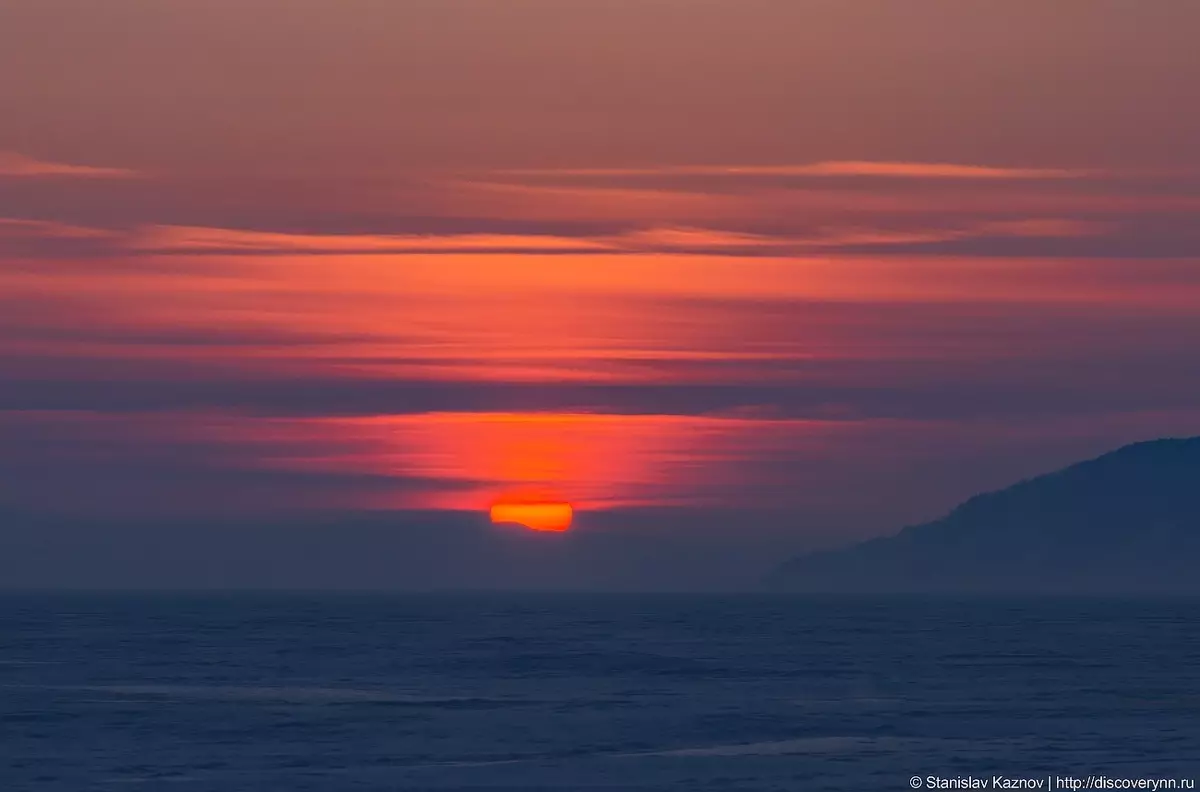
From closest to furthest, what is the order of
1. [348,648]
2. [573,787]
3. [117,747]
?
[573,787], [117,747], [348,648]

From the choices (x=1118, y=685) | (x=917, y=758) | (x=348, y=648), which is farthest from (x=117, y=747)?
(x=348, y=648)

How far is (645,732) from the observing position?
8500 cm

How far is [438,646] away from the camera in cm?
16025

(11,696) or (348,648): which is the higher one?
(348,648)

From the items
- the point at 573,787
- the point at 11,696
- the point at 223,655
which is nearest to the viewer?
the point at 573,787

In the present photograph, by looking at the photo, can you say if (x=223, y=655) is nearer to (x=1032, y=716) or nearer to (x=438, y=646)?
(x=438, y=646)

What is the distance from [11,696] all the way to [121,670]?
23392 millimetres

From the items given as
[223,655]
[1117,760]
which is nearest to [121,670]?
[223,655]

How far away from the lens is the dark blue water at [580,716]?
235 feet

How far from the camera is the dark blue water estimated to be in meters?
71.5

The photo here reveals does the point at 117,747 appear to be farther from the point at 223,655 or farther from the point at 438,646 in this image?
the point at 438,646

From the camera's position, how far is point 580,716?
92.3 metres

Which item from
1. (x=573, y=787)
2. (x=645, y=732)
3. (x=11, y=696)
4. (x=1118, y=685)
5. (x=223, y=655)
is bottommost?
(x=573, y=787)

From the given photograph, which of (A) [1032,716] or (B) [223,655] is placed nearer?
(A) [1032,716]
